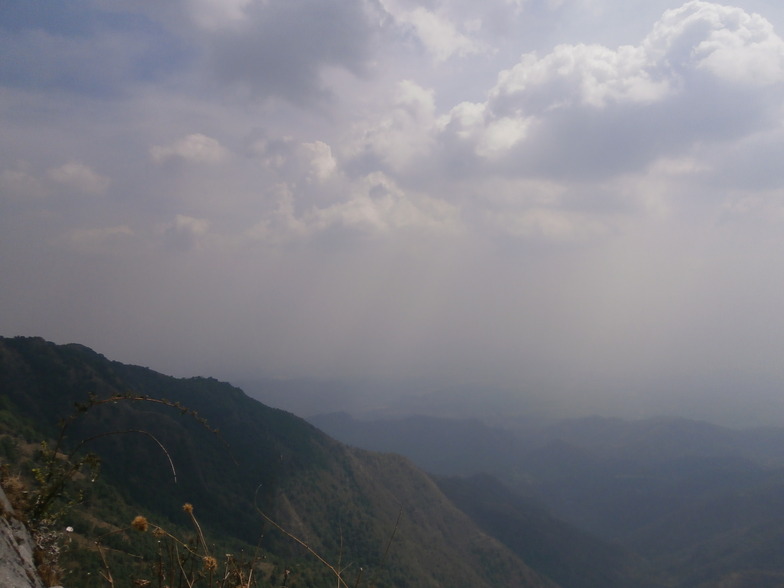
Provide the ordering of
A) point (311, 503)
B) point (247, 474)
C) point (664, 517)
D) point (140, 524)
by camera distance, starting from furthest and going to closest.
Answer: point (664, 517), point (311, 503), point (247, 474), point (140, 524)

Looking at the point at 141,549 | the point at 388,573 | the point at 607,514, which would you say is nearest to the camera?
the point at 141,549

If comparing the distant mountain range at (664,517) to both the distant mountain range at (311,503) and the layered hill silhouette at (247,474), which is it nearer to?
the distant mountain range at (311,503)

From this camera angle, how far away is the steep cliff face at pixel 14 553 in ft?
13.9

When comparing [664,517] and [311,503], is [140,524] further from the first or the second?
[664,517]

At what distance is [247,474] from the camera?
184ft

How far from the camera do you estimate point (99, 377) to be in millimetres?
52719

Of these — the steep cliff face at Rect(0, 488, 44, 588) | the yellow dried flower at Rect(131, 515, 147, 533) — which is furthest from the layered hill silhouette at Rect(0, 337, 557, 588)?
the yellow dried flower at Rect(131, 515, 147, 533)

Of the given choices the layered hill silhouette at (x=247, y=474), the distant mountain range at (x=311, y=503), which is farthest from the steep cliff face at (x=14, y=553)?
the layered hill silhouette at (x=247, y=474)

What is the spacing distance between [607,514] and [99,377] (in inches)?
6088

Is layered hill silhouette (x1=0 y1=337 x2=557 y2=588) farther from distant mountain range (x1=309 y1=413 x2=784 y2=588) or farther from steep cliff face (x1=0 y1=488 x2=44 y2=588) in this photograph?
steep cliff face (x1=0 y1=488 x2=44 y2=588)

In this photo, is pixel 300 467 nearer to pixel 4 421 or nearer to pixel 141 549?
pixel 4 421

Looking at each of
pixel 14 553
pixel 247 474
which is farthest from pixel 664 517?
pixel 14 553

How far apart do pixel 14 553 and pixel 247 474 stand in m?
55.9

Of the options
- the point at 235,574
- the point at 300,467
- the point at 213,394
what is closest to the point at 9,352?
the point at 213,394
